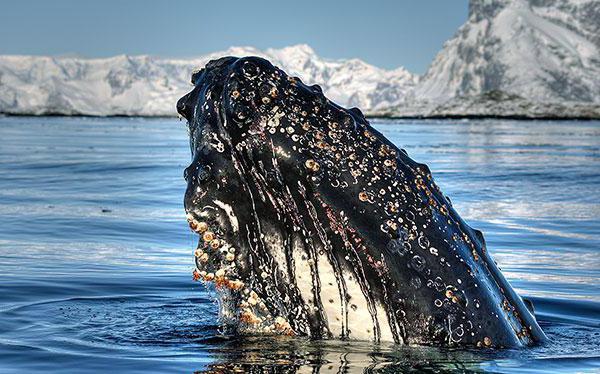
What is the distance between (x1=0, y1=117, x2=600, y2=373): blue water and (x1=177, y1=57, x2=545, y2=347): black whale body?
187mm

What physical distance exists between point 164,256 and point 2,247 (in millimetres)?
1814

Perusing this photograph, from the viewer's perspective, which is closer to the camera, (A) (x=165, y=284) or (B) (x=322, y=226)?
(B) (x=322, y=226)

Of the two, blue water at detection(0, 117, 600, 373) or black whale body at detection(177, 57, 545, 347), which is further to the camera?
blue water at detection(0, 117, 600, 373)

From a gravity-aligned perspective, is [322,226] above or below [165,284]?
below

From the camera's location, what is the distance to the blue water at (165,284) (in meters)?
5.05

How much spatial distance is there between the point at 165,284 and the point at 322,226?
13.8ft

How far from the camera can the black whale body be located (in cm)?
468

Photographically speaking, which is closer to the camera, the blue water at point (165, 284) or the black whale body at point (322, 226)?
the black whale body at point (322, 226)

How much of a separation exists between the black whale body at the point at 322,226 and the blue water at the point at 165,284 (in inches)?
7.4

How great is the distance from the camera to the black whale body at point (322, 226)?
15.4ft

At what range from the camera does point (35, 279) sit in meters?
8.80

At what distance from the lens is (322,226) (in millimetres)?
4695

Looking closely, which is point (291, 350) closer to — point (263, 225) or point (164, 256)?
point (263, 225)

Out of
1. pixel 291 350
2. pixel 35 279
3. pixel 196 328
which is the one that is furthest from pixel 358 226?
Answer: pixel 35 279
